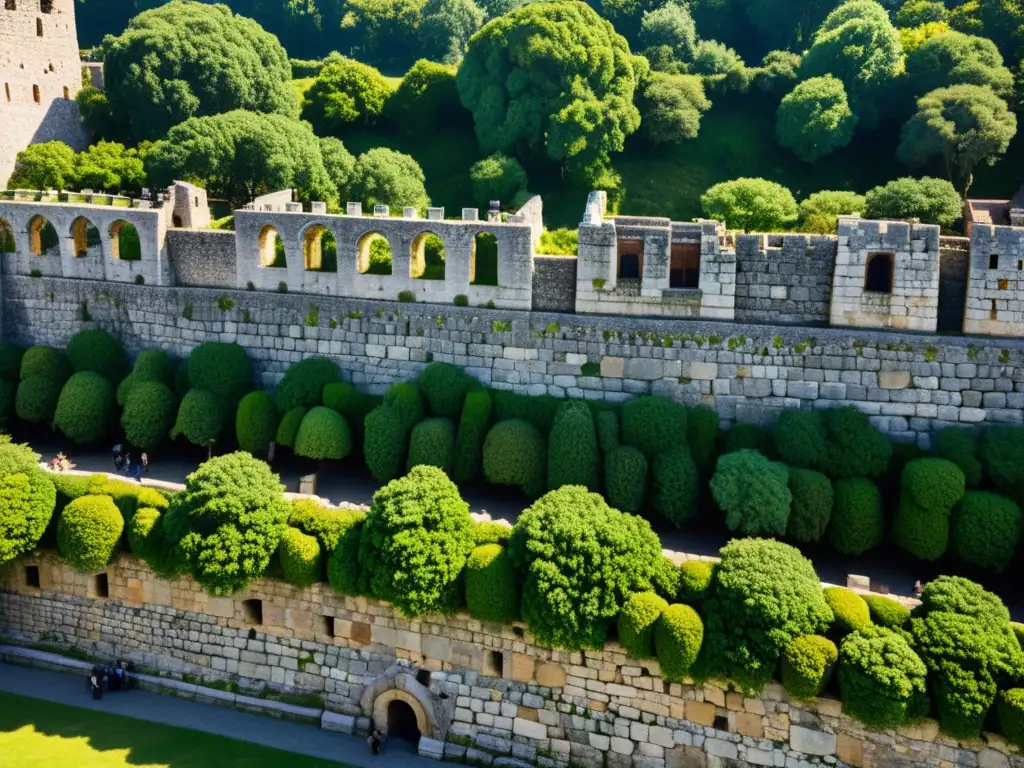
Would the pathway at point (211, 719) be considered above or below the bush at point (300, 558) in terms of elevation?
below

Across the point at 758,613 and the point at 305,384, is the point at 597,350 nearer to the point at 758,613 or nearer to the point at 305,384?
the point at 305,384

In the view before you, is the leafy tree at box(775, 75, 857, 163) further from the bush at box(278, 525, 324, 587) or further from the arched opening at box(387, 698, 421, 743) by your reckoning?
the arched opening at box(387, 698, 421, 743)

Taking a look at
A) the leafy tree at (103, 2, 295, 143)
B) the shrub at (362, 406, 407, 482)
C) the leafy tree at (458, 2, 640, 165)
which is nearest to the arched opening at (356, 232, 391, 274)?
the shrub at (362, 406, 407, 482)

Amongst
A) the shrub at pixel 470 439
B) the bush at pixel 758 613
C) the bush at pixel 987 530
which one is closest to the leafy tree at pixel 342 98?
the shrub at pixel 470 439

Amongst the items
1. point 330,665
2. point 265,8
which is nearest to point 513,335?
point 330,665

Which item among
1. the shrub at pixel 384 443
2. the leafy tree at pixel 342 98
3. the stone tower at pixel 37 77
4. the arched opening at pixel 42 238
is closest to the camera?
the shrub at pixel 384 443

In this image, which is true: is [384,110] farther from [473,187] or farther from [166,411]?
[166,411]

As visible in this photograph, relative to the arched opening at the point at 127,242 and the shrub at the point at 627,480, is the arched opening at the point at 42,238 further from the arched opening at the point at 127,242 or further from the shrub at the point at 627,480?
the shrub at the point at 627,480
